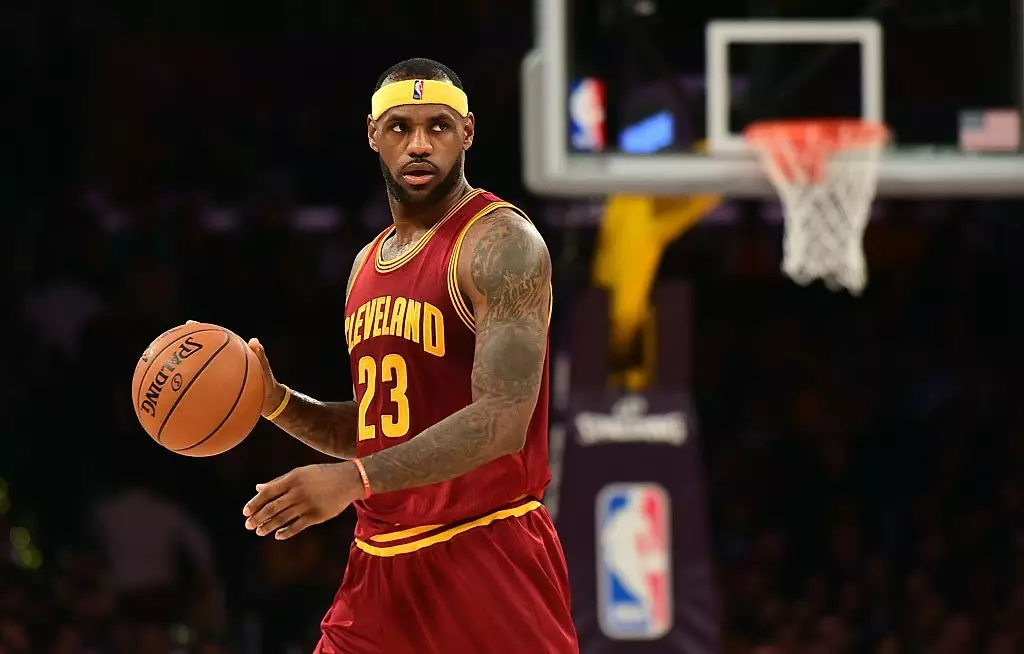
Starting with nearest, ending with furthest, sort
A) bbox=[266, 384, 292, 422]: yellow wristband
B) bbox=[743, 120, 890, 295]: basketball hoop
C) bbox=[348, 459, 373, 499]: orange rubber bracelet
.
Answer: bbox=[348, 459, 373, 499]: orange rubber bracelet → bbox=[266, 384, 292, 422]: yellow wristband → bbox=[743, 120, 890, 295]: basketball hoop

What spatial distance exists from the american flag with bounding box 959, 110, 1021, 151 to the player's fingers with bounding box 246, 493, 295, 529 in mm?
5096

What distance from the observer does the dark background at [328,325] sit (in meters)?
9.70

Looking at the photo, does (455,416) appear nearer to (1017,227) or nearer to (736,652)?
(736,652)

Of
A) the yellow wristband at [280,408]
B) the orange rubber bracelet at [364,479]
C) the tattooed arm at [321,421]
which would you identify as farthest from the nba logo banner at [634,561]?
the orange rubber bracelet at [364,479]

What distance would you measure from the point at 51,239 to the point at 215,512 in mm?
2121

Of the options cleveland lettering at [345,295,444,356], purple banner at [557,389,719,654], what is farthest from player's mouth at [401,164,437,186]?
purple banner at [557,389,719,654]

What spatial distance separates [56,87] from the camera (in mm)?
11117

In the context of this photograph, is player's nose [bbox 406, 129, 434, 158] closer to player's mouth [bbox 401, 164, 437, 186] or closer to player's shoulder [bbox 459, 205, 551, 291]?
player's mouth [bbox 401, 164, 437, 186]

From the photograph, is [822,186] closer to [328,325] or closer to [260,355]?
[260,355]

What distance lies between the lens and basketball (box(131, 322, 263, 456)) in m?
3.92

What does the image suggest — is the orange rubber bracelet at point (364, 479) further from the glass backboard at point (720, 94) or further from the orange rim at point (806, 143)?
the orange rim at point (806, 143)

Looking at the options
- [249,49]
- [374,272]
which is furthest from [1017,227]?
[374,272]

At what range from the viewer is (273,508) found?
10.7ft

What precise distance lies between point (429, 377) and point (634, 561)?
4744 mm
